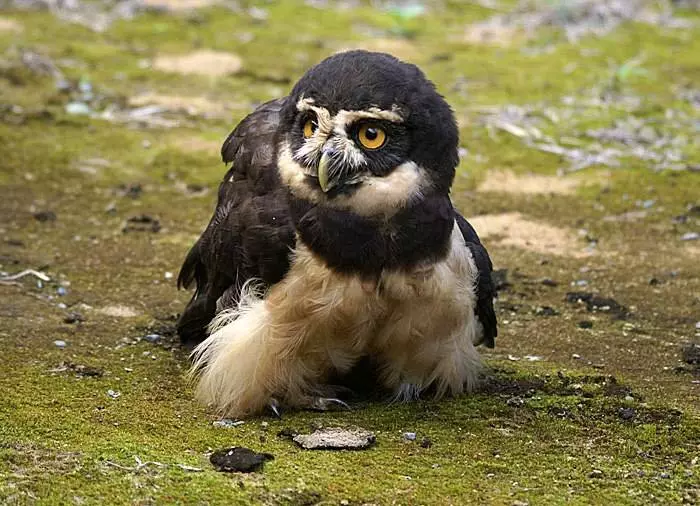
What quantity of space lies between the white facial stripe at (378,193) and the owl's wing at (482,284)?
65 centimetres

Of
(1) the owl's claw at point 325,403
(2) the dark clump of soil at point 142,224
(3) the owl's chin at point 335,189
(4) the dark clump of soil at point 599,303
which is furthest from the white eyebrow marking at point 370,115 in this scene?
(2) the dark clump of soil at point 142,224

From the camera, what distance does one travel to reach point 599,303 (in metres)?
6.80

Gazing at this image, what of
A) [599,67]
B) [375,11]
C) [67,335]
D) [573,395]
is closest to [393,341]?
[573,395]

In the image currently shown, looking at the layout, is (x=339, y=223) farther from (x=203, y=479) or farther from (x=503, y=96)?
(x=503, y=96)

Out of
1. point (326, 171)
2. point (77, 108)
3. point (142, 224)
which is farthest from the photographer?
point (77, 108)

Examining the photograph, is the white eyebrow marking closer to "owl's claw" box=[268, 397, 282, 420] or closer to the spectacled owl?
the spectacled owl

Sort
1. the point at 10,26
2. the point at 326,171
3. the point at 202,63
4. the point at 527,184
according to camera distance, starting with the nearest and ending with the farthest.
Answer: the point at 326,171 < the point at 527,184 < the point at 202,63 < the point at 10,26

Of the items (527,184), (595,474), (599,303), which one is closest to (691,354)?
(599,303)

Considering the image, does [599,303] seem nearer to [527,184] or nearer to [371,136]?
[371,136]

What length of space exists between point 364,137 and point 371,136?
0.10 ft

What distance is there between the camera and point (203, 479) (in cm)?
415

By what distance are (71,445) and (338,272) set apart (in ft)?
4.31

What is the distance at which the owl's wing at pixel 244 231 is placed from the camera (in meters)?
5.04

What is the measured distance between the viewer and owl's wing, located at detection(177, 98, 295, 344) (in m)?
5.04
